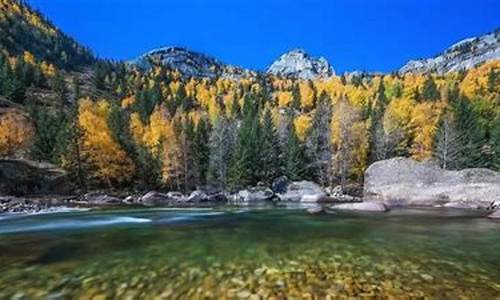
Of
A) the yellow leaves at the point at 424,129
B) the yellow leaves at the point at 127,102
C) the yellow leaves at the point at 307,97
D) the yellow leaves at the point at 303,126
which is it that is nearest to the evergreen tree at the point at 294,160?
the yellow leaves at the point at 303,126

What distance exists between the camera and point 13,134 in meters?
74.9

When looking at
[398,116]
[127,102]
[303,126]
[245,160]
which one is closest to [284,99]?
[127,102]

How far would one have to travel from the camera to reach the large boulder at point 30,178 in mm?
49469

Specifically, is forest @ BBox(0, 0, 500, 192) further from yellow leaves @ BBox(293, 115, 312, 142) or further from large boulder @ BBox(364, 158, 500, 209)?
large boulder @ BBox(364, 158, 500, 209)

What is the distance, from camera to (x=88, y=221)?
27250mm

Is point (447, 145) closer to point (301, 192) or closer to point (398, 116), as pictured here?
point (398, 116)

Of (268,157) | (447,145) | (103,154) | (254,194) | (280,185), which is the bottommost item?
(254,194)

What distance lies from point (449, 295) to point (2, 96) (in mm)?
120212

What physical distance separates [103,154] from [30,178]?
15.0 metres

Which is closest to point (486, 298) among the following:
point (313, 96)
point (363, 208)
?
point (363, 208)

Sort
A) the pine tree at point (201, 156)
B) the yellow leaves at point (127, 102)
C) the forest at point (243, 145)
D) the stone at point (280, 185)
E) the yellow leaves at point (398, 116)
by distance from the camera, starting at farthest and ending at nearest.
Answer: the yellow leaves at point (127, 102), the yellow leaves at point (398, 116), the pine tree at point (201, 156), the forest at point (243, 145), the stone at point (280, 185)

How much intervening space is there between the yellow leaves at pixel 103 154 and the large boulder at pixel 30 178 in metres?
8.16

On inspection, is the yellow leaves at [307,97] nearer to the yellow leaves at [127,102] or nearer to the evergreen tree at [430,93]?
the evergreen tree at [430,93]

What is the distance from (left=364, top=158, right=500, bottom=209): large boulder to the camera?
150 feet
